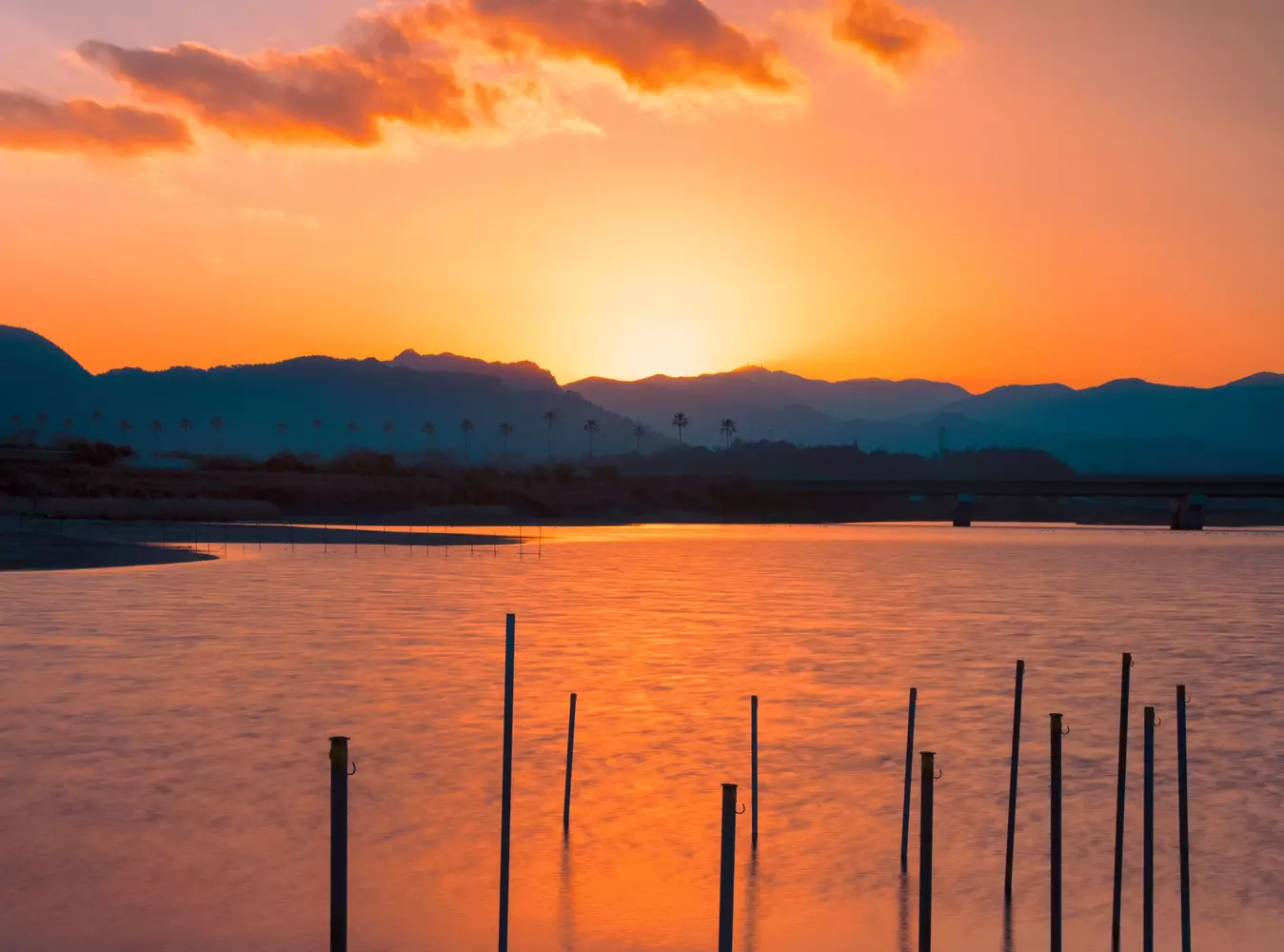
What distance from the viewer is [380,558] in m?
105

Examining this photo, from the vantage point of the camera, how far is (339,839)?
1166 cm

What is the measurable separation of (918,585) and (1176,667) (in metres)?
40.1

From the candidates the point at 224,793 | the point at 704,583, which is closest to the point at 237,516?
the point at 704,583

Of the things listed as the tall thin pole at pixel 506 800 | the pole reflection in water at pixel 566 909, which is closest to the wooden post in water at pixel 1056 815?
the pole reflection in water at pixel 566 909

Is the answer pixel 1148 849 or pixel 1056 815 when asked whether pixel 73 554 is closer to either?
pixel 1056 815

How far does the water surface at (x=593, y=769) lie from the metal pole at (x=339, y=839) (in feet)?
16.9

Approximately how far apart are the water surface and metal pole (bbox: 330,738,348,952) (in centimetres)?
515

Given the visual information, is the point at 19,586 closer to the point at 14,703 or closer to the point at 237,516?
the point at 14,703

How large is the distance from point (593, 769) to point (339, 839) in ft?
53.6

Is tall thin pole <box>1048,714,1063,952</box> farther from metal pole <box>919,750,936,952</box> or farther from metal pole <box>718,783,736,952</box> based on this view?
metal pole <box>718,783,736,952</box>

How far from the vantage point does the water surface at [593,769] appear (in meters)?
18.1

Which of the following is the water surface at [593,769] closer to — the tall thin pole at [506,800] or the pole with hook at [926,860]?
the tall thin pole at [506,800]

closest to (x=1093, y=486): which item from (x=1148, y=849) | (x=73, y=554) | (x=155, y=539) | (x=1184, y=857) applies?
(x=155, y=539)

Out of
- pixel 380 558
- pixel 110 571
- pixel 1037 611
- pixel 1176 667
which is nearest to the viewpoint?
pixel 1176 667
